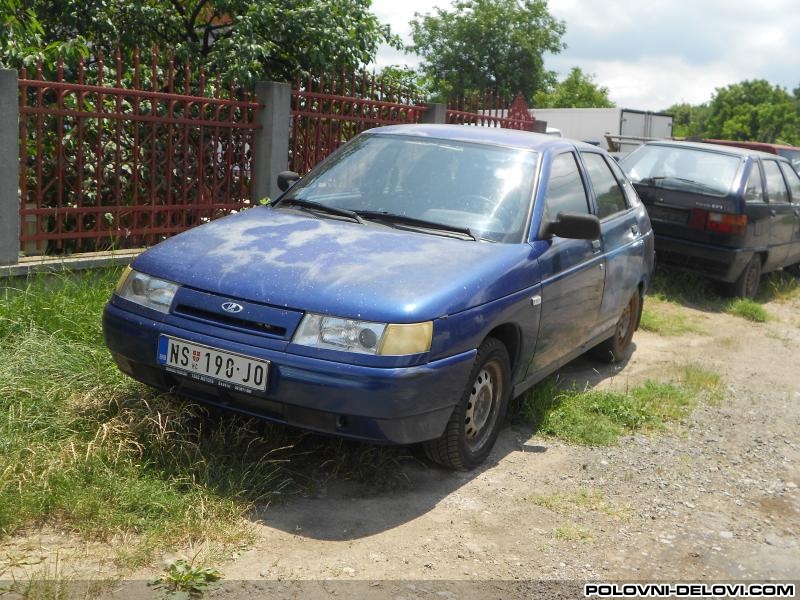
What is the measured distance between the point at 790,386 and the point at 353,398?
4.49 meters

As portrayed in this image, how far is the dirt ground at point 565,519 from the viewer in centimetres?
372

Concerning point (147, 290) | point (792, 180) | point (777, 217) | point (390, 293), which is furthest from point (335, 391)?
point (792, 180)

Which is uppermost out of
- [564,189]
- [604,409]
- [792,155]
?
[792,155]

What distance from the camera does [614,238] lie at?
621 cm

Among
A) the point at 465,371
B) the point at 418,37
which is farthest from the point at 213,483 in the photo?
the point at 418,37

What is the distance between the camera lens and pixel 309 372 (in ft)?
12.9

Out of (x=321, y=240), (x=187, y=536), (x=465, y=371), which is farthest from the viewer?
(x=321, y=240)

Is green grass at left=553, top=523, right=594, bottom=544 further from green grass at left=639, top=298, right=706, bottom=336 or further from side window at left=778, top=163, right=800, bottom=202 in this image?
side window at left=778, top=163, right=800, bottom=202

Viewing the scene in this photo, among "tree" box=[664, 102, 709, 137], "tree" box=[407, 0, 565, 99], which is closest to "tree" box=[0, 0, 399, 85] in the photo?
"tree" box=[407, 0, 565, 99]

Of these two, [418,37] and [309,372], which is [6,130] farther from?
[418,37]

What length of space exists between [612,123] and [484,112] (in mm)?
15211

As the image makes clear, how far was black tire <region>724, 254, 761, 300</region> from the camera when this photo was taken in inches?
395

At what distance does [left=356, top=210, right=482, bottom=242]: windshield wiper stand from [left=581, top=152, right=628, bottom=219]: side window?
1528 millimetres

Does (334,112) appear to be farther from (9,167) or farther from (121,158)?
(9,167)
